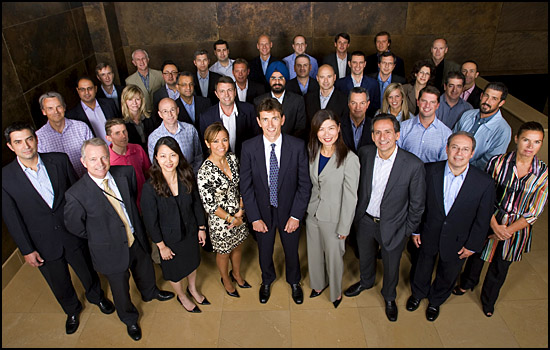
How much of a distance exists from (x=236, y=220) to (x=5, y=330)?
244cm

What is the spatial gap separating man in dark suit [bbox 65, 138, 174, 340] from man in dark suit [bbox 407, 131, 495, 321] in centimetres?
246

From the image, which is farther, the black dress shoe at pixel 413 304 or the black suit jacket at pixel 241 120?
the black suit jacket at pixel 241 120

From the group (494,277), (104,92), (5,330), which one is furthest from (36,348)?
(494,277)

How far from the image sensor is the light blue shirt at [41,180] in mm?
3088

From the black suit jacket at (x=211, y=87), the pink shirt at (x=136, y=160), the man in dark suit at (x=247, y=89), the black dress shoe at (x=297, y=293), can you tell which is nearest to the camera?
the pink shirt at (x=136, y=160)

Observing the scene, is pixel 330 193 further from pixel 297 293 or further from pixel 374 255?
pixel 297 293

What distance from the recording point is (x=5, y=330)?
3.61 m

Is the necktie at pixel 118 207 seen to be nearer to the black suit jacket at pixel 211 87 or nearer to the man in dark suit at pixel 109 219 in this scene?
the man in dark suit at pixel 109 219

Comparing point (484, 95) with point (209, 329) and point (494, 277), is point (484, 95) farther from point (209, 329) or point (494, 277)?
point (209, 329)

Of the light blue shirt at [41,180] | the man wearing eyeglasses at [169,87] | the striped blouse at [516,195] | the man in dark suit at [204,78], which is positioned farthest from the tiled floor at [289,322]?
the man in dark suit at [204,78]

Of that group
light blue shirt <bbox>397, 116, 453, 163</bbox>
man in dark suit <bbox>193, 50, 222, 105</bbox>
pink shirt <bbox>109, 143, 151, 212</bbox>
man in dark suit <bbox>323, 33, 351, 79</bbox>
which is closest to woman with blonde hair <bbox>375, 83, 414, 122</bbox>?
light blue shirt <bbox>397, 116, 453, 163</bbox>

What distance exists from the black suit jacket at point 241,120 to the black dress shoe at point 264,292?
150cm

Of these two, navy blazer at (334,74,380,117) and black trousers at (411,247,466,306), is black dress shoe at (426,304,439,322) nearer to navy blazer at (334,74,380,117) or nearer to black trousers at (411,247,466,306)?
black trousers at (411,247,466,306)

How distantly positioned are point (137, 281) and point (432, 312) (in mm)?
2797
